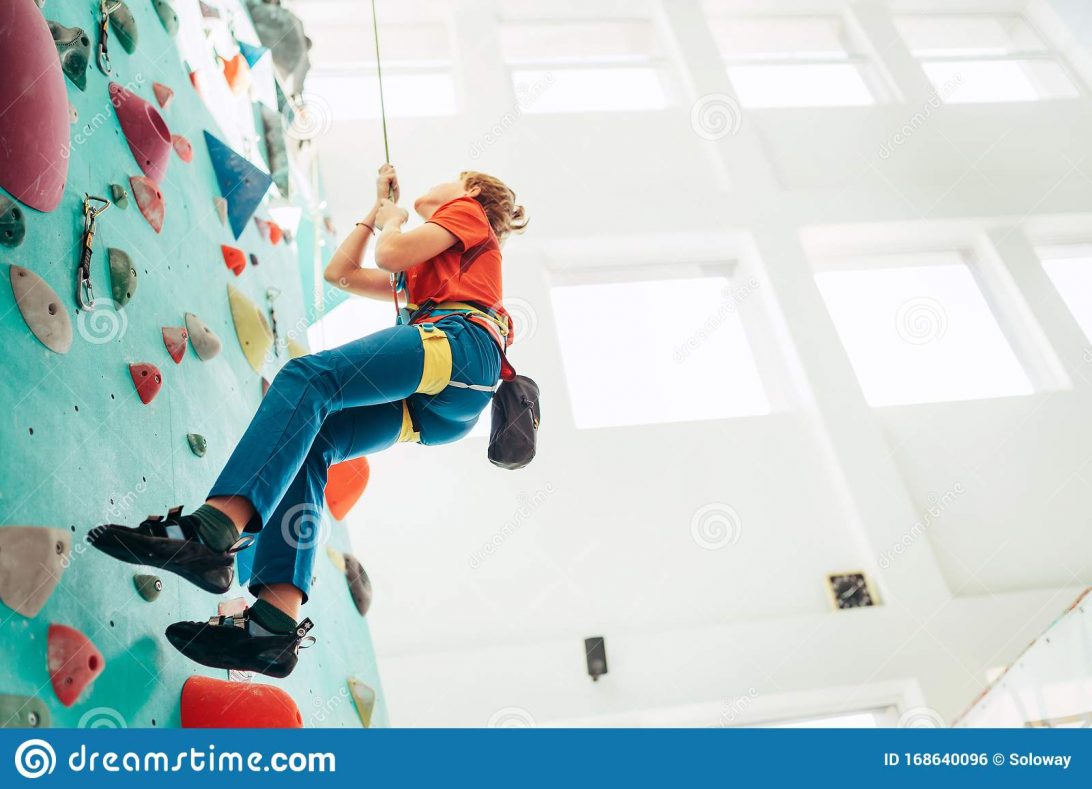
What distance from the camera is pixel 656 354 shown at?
371 cm

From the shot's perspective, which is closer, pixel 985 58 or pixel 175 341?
pixel 175 341

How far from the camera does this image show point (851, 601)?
10.2ft

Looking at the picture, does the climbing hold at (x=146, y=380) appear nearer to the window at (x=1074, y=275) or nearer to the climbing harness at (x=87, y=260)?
the climbing harness at (x=87, y=260)

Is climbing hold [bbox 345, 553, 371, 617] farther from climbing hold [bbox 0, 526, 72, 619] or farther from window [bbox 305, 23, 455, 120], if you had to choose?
window [bbox 305, 23, 455, 120]

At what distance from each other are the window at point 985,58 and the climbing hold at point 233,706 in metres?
5.11

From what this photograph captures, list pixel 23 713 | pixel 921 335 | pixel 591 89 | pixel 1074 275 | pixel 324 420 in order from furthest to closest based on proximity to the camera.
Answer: pixel 591 89 → pixel 1074 275 → pixel 921 335 → pixel 324 420 → pixel 23 713

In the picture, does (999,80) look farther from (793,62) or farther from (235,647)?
→ (235,647)

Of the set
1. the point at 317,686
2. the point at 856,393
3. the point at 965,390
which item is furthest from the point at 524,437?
the point at 965,390

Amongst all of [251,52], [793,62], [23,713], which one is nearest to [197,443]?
[23,713]

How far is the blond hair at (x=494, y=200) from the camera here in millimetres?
1675

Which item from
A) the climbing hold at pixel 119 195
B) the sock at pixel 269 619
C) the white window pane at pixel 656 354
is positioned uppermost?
the white window pane at pixel 656 354

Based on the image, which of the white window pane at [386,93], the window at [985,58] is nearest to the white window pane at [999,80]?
the window at [985,58]

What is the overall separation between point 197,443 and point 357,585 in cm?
99
